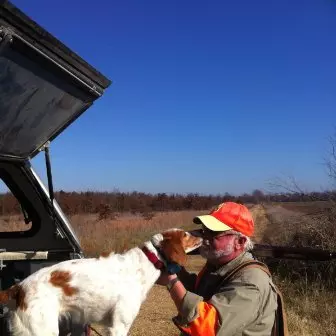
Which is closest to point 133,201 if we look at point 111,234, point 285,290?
point 111,234

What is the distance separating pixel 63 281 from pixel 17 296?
1.01 ft

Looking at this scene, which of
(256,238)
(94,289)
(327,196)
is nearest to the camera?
(94,289)

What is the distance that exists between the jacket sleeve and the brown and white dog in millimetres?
855

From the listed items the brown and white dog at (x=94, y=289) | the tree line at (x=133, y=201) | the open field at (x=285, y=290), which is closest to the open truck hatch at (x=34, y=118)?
the brown and white dog at (x=94, y=289)

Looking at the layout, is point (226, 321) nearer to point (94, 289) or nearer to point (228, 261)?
point (228, 261)

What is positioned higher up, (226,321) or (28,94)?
(28,94)

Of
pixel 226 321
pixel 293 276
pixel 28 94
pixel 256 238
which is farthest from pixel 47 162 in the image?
pixel 256 238

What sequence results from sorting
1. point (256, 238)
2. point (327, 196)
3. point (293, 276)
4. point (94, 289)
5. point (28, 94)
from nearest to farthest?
point (28, 94), point (94, 289), point (293, 276), point (327, 196), point (256, 238)

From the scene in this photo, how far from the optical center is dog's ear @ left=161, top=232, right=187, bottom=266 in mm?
3867

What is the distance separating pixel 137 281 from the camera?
3764 mm

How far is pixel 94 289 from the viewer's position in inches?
143

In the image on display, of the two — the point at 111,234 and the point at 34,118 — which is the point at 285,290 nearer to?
the point at 34,118

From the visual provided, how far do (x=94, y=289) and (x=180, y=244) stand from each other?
2.32 feet

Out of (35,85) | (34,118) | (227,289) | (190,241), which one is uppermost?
(35,85)
